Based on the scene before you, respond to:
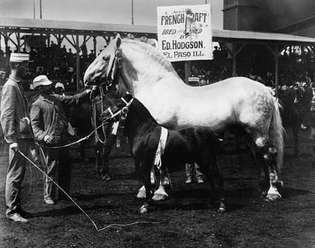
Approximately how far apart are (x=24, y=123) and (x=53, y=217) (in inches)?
54.3

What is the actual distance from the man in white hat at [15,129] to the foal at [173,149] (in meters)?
1.50

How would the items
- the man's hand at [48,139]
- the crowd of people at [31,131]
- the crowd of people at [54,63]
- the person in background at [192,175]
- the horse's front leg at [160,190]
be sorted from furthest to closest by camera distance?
the crowd of people at [54,63]
the person in background at [192,175]
the horse's front leg at [160,190]
the man's hand at [48,139]
the crowd of people at [31,131]

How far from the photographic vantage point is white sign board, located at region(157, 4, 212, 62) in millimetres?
7676

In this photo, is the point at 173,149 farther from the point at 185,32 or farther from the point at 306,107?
the point at 306,107

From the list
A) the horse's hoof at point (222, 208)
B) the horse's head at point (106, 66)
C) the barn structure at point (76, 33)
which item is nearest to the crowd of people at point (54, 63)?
the barn structure at point (76, 33)

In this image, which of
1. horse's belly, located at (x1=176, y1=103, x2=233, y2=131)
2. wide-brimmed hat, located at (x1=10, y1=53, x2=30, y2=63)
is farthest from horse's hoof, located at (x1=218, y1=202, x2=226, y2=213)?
wide-brimmed hat, located at (x1=10, y1=53, x2=30, y2=63)

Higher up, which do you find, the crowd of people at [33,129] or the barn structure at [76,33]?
the barn structure at [76,33]

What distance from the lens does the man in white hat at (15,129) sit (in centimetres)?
554

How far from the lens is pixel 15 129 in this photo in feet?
18.3

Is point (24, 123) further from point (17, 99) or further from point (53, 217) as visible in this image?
point (53, 217)

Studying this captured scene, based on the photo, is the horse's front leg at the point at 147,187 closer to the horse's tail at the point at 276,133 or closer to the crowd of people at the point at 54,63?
the horse's tail at the point at 276,133

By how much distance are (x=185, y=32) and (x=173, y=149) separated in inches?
105

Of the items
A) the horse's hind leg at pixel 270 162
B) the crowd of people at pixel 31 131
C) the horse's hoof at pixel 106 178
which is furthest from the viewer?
the horse's hoof at pixel 106 178

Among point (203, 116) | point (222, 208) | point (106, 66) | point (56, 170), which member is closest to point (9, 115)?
point (56, 170)
